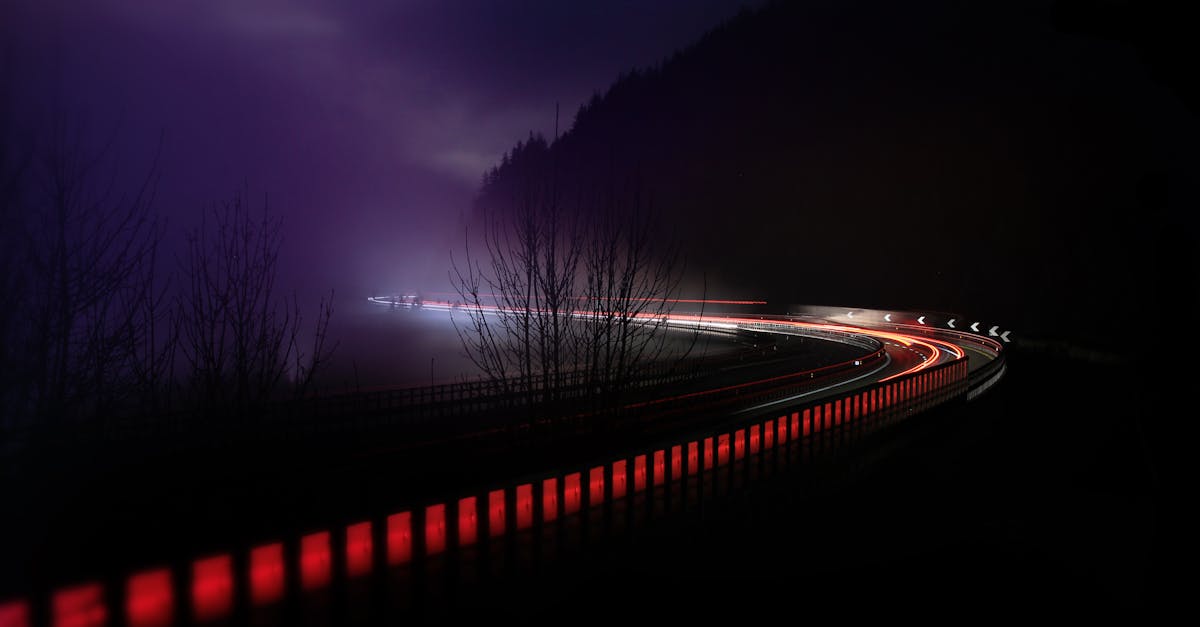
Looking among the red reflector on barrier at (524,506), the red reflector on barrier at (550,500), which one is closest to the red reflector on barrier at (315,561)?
the red reflector on barrier at (524,506)

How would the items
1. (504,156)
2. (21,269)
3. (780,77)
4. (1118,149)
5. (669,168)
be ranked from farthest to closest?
(504,156)
(669,168)
(780,77)
(1118,149)
(21,269)

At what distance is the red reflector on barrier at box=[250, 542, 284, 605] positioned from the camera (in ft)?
11.1

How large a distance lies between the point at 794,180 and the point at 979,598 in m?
56.2

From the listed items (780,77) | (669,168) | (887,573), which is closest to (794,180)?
(780,77)

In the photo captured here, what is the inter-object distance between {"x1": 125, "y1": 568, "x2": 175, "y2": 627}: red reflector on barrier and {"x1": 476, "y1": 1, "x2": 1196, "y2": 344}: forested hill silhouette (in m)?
21.2

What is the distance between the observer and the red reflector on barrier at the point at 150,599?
9.73 feet

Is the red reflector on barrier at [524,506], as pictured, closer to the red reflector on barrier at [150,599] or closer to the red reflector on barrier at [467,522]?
the red reflector on barrier at [467,522]

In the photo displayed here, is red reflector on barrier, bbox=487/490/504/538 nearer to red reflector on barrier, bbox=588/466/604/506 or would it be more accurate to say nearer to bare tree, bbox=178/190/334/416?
red reflector on barrier, bbox=588/466/604/506

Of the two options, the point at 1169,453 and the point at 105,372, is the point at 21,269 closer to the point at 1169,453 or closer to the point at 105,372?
the point at 105,372

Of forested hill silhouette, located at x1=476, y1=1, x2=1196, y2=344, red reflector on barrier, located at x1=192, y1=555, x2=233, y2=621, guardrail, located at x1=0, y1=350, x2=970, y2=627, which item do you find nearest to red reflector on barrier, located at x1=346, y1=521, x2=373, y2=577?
guardrail, located at x1=0, y1=350, x2=970, y2=627

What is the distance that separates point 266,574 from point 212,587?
28 centimetres

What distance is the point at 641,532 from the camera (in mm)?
5484

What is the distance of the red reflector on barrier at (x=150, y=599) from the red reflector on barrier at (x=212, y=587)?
0.12m

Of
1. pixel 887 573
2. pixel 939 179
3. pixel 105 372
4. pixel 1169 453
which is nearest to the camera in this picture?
pixel 1169 453
